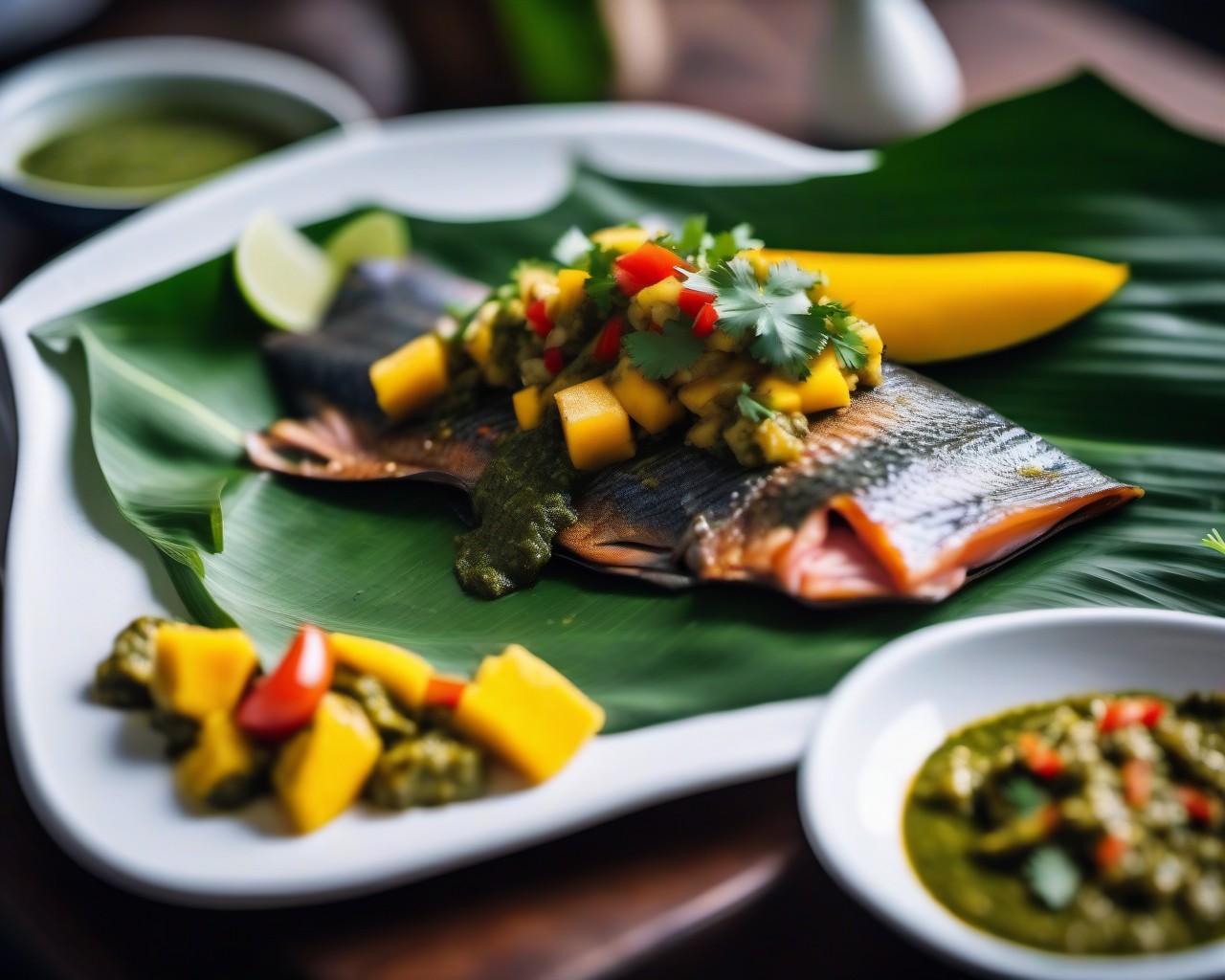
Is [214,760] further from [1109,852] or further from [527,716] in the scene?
[1109,852]

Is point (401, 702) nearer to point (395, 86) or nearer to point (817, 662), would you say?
point (817, 662)

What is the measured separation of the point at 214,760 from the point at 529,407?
1350mm

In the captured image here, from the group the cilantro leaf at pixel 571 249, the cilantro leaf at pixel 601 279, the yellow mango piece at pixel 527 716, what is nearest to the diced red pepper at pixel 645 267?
the cilantro leaf at pixel 601 279

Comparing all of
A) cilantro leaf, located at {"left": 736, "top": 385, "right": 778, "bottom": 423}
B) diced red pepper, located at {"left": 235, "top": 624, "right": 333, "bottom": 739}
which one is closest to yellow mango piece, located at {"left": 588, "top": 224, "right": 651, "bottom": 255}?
cilantro leaf, located at {"left": 736, "top": 385, "right": 778, "bottom": 423}

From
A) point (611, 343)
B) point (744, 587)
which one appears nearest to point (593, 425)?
point (611, 343)

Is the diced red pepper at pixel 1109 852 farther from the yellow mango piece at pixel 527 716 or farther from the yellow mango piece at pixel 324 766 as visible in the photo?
the yellow mango piece at pixel 324 766

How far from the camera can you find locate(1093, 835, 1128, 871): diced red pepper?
1950mm

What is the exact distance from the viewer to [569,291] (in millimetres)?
3199

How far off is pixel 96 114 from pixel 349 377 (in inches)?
97.5

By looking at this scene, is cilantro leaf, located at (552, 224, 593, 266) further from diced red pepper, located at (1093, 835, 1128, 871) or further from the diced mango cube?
diced red pepper, located at (1093, 835, 1128, 871)

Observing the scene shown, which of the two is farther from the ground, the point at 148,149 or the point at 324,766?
the point at 148,149

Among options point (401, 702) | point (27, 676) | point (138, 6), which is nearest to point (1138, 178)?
point (401, 702)

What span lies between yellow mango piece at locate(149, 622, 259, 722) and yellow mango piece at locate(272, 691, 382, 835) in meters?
0.20

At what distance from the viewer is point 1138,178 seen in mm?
4035
